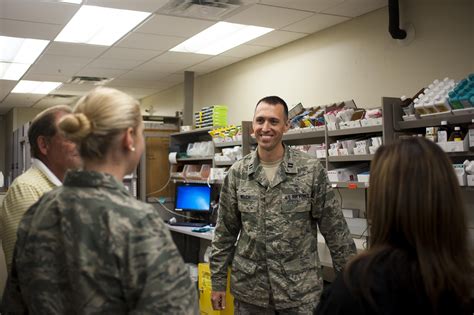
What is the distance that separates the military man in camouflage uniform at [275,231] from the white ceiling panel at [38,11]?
2199 millimetres

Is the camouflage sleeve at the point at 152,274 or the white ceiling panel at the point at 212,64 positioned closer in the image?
the camouflage sleeve at the point at 152,274

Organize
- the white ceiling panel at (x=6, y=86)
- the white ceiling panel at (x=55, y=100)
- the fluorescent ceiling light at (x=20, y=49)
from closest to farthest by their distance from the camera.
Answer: the fluorescent ceiling light at (x=20, y=49) < the white ceiling panel at (x=6, y=86) < the white ceiling panel at (x=55, y=100)

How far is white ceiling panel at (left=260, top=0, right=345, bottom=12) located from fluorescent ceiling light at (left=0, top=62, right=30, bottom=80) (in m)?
3.53

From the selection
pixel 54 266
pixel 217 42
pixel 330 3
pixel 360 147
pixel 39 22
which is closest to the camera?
pixel 54 266

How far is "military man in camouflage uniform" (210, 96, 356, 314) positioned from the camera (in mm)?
2188

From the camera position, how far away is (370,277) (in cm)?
97

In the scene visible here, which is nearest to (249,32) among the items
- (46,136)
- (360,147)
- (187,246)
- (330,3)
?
(330,3)

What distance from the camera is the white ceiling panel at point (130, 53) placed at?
16.8ft

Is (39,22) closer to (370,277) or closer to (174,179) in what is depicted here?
(174,179)

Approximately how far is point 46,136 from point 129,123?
71 cm

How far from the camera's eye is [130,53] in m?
5.27

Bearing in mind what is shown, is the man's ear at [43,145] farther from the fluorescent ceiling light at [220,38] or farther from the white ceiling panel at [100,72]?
the white ceiling panel at [100,72]

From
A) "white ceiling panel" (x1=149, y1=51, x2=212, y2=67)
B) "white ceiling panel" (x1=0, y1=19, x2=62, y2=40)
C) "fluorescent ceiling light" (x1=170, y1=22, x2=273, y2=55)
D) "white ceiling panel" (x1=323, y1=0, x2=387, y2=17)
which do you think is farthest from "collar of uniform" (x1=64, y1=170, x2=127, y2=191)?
"white ceiling panel" (x1=149, y1=51, x2=212, y2=67)

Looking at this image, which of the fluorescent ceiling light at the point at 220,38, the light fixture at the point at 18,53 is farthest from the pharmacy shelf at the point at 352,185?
the light fixture at the point at 18,53
